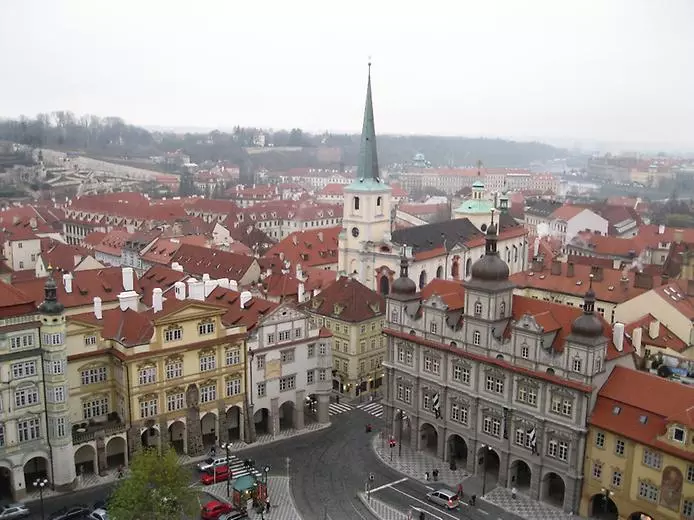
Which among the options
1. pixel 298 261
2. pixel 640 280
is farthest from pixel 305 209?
pixel 640 280

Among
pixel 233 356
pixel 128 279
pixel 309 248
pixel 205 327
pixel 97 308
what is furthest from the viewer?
pixel 309 248

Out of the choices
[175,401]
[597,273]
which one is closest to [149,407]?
[175,401]

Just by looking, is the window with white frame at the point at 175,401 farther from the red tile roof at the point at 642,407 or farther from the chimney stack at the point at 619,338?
the chimney stack at the point at 619,338

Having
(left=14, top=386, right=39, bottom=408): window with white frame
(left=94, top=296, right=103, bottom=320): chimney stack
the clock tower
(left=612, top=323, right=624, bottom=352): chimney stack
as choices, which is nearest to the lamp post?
(left=14, top=386, right=39, bottom=408): window with white frame

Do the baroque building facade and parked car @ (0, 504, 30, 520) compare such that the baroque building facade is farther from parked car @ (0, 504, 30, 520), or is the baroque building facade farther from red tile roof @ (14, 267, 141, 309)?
parked car @ (0, 504, 30, 520)

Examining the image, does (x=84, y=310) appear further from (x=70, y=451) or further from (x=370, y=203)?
(x=370, y=203)

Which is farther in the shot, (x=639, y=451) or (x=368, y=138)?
(x=368, y=138)

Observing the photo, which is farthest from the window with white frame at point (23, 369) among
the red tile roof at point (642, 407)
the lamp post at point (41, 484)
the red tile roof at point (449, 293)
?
the red tile roof at point (642, 407)

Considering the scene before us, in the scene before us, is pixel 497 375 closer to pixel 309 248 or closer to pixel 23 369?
pixel 23 369
